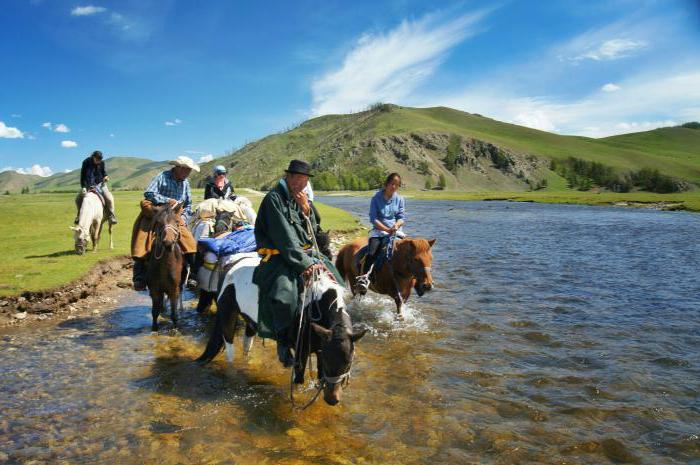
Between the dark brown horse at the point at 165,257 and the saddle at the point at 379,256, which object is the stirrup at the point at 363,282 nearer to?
the saddle at the point at 379,256

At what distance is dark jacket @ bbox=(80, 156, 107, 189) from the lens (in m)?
14.8

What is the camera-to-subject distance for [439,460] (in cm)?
484

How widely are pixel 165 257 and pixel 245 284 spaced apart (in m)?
3.02

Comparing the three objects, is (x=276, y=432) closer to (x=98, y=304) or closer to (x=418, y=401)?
(x=418, y=401)

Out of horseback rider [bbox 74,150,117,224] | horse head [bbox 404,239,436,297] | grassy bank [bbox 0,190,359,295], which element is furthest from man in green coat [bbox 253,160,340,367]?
horseback rider [bbox 74,150,117,224]

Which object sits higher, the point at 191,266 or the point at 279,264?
the point at 279,264

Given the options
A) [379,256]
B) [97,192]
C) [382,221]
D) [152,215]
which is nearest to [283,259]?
[152,215]

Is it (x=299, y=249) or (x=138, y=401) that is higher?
(x=299, y=249)

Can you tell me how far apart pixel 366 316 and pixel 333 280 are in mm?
5129

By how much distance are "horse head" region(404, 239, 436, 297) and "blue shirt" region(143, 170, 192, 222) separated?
16.4ft

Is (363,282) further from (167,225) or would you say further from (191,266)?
(167,225)

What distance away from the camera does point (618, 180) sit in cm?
17688

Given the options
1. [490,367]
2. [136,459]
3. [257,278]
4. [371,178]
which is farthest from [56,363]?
[371,178]

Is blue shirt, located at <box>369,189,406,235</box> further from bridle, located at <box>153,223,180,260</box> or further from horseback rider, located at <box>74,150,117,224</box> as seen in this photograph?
horseback rider, located at <box>74,150,117,224</box>
